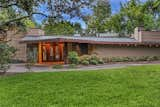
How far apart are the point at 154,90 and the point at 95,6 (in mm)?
7368

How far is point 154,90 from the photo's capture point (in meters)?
12.4

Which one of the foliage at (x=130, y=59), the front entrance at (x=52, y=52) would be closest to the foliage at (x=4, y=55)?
the foliage at (x=130, y=59)

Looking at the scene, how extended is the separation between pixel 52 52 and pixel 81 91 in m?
22.7

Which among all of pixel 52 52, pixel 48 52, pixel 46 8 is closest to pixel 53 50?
pixel 52 52

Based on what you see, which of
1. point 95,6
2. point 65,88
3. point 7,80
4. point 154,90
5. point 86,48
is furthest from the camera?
point 86,48

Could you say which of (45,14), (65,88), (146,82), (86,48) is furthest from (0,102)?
(86,48)

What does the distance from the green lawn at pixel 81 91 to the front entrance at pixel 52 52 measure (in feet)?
56.7

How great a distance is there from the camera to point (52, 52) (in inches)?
1372

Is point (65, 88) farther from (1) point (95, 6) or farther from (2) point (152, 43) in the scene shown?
(2) point (152, 43)

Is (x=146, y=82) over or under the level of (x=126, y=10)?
under

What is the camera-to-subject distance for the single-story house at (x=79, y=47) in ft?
110

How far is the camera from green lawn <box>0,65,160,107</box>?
10188 mm

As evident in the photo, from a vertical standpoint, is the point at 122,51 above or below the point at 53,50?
below

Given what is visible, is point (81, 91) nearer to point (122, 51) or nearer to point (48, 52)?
point (48, 52)
